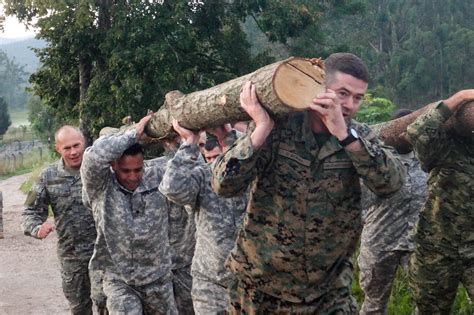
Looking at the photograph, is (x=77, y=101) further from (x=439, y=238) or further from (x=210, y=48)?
(x=439, y=238)

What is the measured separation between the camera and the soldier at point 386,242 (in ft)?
20.2

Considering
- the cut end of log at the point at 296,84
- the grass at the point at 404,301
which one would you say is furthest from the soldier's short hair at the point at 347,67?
the grass at the point at 404,301

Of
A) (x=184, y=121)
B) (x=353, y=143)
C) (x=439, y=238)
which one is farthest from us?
(x=439, y=238)

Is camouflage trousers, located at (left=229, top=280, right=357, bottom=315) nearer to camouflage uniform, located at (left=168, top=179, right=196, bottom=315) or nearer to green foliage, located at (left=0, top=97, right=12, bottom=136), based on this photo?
camouflage uniform, located at (left=168, top=179, right=196, bottom=315)

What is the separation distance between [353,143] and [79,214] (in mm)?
4031

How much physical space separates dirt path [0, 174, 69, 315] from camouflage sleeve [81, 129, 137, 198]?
14.1 feet

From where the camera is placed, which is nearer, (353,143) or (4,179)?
(353,143)

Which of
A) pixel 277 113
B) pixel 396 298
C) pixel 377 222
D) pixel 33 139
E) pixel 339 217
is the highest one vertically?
pixel 277 113

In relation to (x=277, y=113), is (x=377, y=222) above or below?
below

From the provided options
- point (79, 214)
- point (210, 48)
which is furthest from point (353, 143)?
point (210, 48)

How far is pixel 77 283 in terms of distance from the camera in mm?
6809

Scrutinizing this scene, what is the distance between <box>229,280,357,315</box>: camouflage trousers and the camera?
11.8ft

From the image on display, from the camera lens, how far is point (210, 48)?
60.1 feet

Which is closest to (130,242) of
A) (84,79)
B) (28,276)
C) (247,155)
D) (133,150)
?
(133,150)
